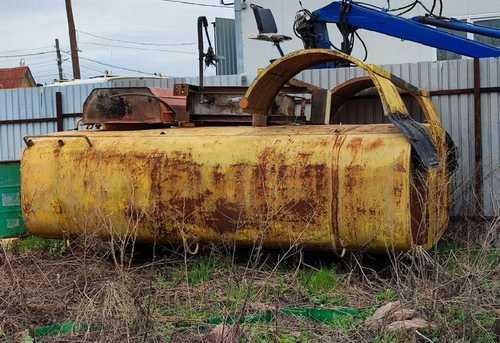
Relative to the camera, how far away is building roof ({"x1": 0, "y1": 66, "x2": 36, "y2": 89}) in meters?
39.9

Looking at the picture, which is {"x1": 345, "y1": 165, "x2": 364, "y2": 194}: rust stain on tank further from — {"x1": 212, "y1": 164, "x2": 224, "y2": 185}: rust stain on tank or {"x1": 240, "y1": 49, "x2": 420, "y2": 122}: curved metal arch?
{"x1": 212, "y1": 164, "x2": 224, "y2": 185}: rust stain on tank

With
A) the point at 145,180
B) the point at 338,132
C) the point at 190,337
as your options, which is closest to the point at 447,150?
the point at 338,132

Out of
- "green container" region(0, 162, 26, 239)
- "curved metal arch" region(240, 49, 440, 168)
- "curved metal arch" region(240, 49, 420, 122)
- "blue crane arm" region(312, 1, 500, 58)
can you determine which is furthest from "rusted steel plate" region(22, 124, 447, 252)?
"blue crane arm" region(312, 1, 500, 58)

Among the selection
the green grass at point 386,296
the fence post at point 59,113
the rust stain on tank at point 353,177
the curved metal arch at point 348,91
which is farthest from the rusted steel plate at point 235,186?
the fence post at point 59,113

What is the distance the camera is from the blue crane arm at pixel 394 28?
7074 mm

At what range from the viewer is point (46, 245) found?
6.81 meters

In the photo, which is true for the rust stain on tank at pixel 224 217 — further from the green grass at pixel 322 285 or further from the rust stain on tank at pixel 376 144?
the rust stain on tank at pixel 376 144

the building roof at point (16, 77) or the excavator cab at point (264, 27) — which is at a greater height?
the building roof at point (16, 77)

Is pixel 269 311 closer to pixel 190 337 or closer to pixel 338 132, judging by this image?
pixel 190 337

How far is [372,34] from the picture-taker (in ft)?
36.0

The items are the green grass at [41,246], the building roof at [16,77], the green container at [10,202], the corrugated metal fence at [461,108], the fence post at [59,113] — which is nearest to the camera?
the green grass at [41,246]

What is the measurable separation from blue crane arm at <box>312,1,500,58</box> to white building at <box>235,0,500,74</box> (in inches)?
118

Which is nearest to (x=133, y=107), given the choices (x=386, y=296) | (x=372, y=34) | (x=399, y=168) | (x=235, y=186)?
(x=235, y=186)

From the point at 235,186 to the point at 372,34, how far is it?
6.41m
